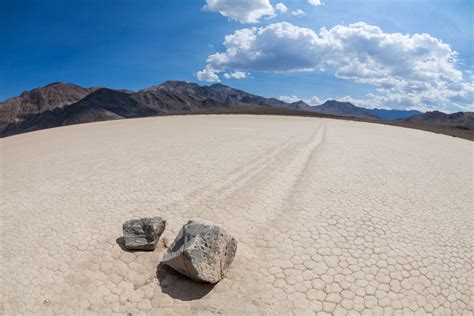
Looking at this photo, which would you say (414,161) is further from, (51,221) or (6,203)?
(6,203)

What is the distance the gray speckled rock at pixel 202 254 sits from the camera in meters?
4.48

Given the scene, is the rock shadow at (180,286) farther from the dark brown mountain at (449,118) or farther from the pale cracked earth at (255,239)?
the dark brown mountain at (449,118)

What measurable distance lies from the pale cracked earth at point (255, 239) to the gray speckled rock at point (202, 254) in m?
0.25

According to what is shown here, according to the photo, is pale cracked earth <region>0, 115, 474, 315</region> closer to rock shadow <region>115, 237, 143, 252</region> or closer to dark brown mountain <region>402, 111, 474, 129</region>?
rock shadow <region>115, 237, 143, 252</region>

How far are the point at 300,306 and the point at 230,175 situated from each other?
19.9 feet

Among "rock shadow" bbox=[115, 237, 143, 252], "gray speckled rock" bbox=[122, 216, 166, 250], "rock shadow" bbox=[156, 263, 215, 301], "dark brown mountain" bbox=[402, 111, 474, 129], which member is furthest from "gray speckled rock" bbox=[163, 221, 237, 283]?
"dark brown mountain" bbox=[402, 111, 474, 129]

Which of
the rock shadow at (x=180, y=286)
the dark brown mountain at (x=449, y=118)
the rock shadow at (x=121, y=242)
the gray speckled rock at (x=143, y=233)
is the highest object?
the dark brown mountain at (x=449, y=118)

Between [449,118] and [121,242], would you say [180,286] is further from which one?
[449,118]

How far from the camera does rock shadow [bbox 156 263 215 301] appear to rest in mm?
4520

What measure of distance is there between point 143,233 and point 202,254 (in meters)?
1.64

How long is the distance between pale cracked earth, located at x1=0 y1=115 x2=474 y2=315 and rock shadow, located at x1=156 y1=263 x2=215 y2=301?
0.02 meters

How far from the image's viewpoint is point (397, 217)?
7.07m

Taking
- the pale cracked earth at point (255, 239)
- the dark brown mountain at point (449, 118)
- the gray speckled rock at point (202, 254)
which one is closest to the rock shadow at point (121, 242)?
the pale cracked earth at point (255, 239)

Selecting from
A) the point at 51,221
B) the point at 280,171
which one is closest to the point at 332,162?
the point at 280,171
